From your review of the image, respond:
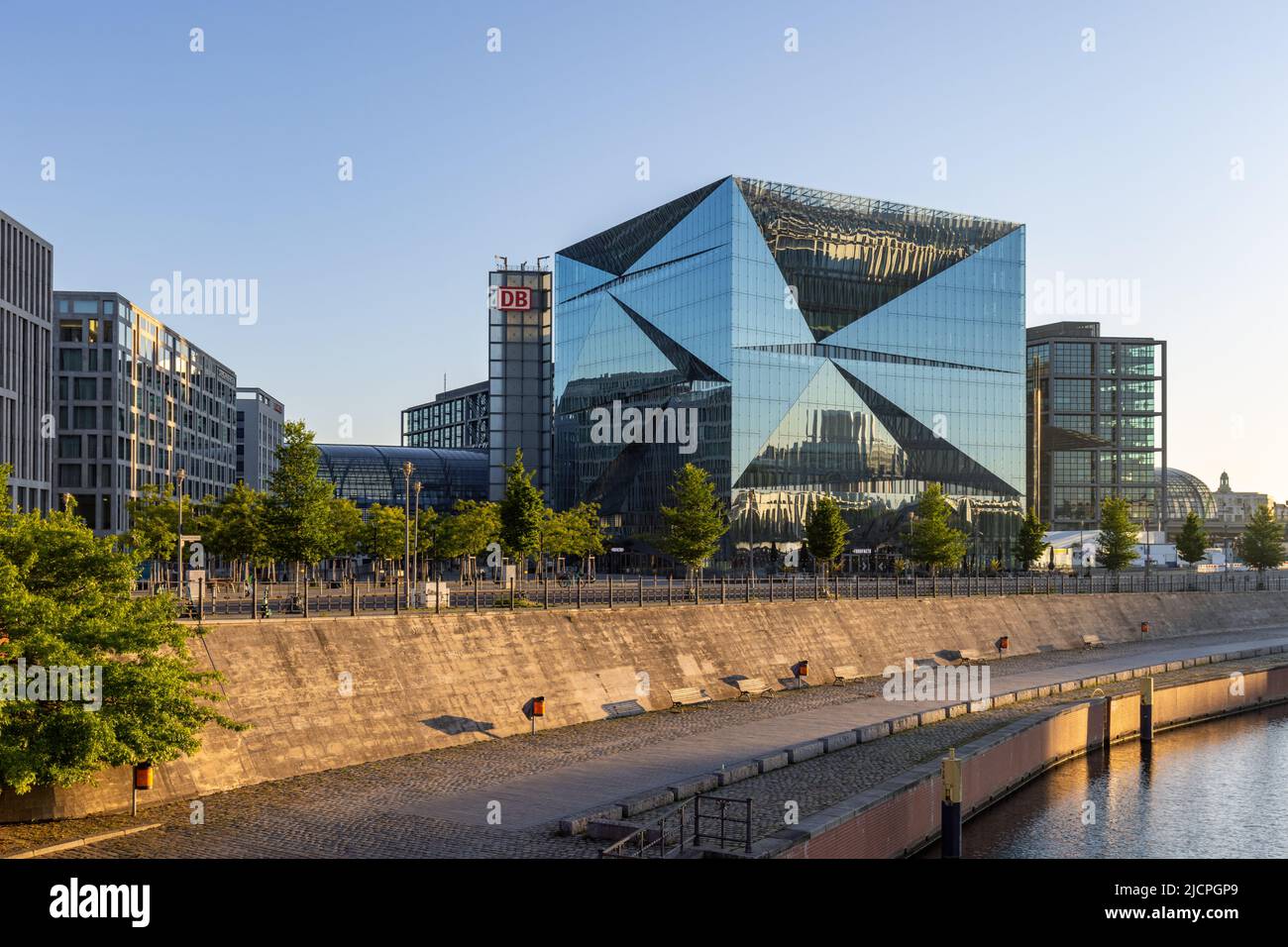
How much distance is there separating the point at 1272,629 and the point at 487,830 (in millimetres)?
68011

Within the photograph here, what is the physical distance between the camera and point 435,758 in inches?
1135

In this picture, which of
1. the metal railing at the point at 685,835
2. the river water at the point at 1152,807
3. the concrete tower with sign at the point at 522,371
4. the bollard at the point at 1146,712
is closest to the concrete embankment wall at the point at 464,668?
the metal railing at the point at 685,835

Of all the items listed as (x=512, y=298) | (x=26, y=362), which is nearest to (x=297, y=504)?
(x=26, y=362)

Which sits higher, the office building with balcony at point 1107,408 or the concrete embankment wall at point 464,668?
the office building with balcony at point 1107,408

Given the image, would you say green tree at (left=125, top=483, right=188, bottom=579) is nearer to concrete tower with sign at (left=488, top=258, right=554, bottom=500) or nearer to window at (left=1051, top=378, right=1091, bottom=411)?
concrete tower with sign at (left=488, top=258, right=554, bottom=500)

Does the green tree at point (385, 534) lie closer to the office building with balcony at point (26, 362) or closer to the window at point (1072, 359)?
the office building with balcony at point (26, 362)

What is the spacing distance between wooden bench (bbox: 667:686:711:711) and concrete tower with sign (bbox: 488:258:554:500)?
3051 inches

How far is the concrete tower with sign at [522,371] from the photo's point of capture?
115m

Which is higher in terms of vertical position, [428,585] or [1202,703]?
[428,585]

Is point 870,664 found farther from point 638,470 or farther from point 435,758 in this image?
point 638,470

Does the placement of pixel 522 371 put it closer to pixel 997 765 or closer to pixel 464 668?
pixel 464 668

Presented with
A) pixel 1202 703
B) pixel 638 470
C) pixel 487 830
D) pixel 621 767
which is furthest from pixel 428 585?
pixel 638 470

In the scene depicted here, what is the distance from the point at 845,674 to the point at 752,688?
682cm

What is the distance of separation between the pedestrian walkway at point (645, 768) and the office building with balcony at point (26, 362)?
5699cm
